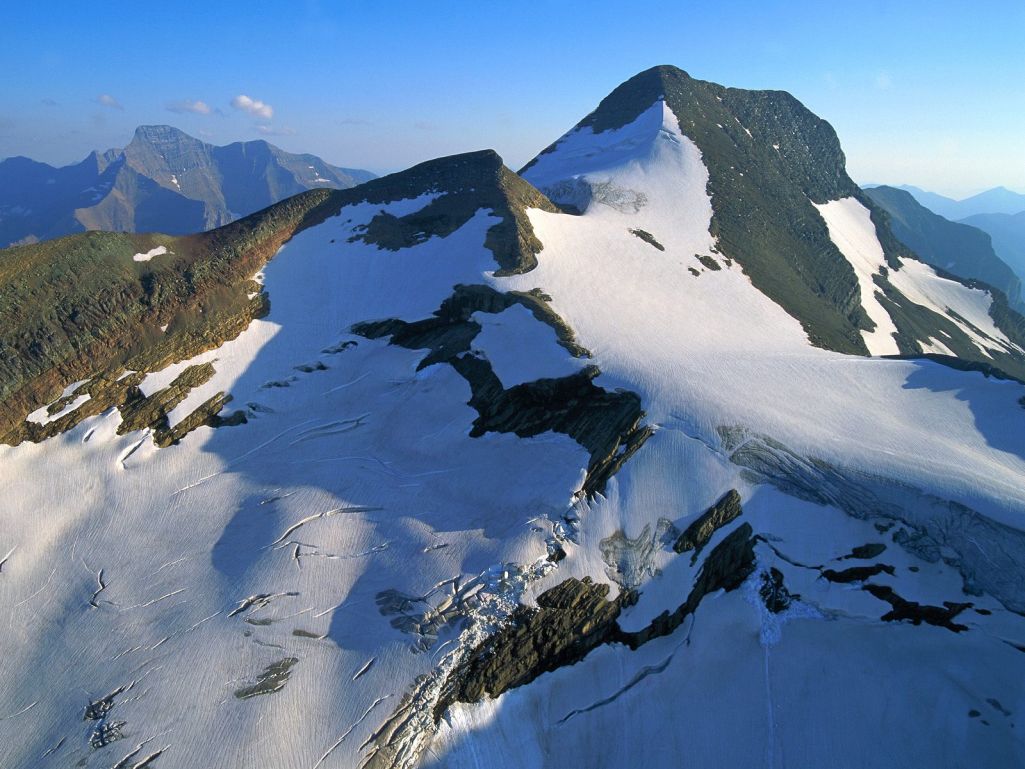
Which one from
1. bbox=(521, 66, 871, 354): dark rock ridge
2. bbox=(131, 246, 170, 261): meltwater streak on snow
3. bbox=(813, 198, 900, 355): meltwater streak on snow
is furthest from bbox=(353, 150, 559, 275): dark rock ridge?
bbox=(813, 198, 900, 355): meltwater streak on snow

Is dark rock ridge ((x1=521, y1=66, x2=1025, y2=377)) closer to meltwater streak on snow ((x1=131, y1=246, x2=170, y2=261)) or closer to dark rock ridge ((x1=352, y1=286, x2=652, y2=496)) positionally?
dark rock ridge ((x1=352, y1=286, x2=652, y2=496))

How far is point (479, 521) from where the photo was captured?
26.4 meters

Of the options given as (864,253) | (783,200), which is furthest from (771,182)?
(864,253)

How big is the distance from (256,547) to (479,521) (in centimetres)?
1086

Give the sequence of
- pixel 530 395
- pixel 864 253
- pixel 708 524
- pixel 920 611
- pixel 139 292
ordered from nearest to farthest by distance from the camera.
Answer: pixel 920 611, pixel 708 524, pixel 530 395, pixel 139 292, pixel 864 253

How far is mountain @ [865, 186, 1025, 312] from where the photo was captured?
150750 mm

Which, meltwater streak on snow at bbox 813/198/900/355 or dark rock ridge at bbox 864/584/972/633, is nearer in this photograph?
dark rock ridge at bbox 864/584/972/633

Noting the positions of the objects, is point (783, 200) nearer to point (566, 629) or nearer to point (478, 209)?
point (478, 209)

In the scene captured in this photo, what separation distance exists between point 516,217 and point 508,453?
2491 centimetres

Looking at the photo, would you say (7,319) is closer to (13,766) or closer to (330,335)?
(330,335)

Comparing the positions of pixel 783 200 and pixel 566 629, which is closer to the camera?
pixel 566 629

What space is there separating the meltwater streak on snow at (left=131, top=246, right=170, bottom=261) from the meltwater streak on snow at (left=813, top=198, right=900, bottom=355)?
63336mm

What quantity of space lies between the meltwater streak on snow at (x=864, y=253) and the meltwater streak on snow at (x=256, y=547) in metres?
44.4

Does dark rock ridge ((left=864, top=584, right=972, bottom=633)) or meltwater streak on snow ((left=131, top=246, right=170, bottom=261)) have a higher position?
meltwater streak on snow ((left=131, top=246, right=170, bottom=261))
